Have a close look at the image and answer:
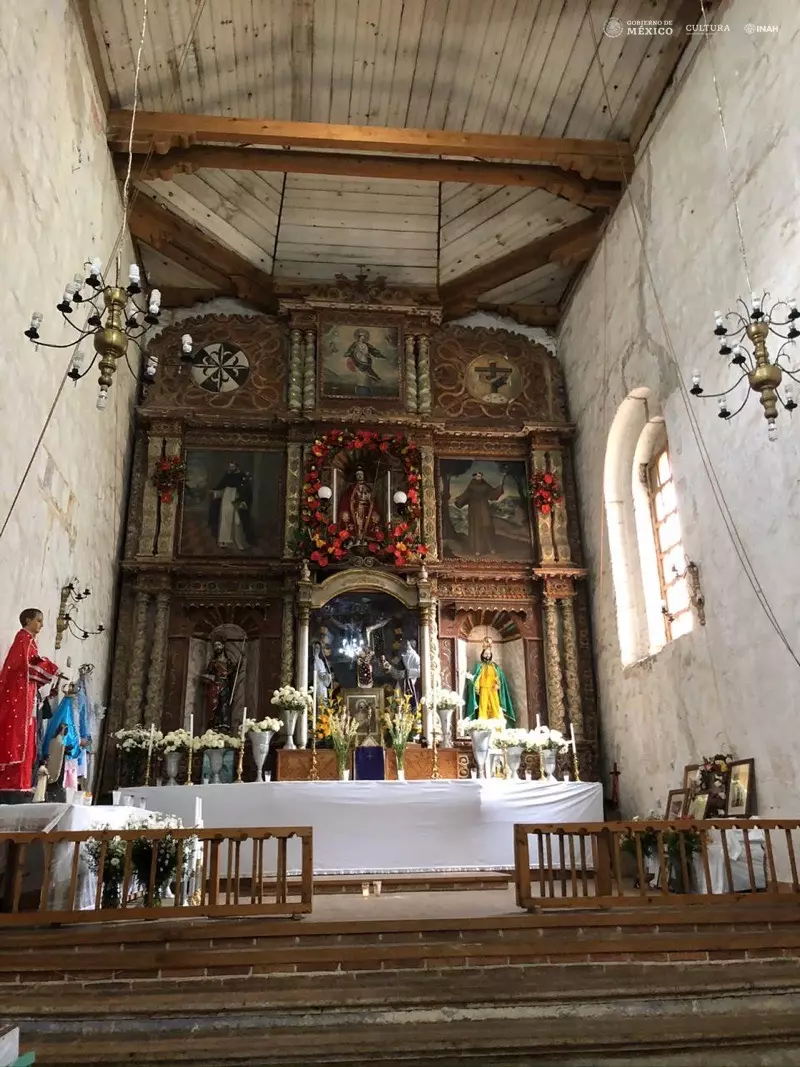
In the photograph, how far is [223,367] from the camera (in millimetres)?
13070

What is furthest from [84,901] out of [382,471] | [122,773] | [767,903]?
[382,471]

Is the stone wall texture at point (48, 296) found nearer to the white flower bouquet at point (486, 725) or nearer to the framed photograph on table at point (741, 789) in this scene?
the white flower bouquet at point (486, 725)

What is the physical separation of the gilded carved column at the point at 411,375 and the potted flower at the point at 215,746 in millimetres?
5503

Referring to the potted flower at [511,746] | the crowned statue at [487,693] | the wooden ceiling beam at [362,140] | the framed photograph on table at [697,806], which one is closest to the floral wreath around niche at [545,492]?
the crowned statue at [487,693]

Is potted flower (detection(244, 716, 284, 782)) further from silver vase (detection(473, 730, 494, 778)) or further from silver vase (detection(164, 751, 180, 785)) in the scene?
silver vase (detection(473, 730, 494, 778))

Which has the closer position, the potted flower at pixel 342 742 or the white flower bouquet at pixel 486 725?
the potted flower at pixel 342 742

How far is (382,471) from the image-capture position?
12820 mm

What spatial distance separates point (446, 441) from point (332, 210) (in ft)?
12.1

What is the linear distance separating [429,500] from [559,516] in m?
1.87

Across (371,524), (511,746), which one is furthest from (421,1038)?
(371,524)

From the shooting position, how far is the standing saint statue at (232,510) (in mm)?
12117

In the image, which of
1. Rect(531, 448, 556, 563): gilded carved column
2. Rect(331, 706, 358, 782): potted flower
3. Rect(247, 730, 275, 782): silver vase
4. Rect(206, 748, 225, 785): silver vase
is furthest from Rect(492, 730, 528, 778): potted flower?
Rect(206, 748, 225, 785): silver vase

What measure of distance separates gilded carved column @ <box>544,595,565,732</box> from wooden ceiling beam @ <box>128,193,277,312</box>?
20.4 feet

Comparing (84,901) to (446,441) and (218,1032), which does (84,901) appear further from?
(446,441)
